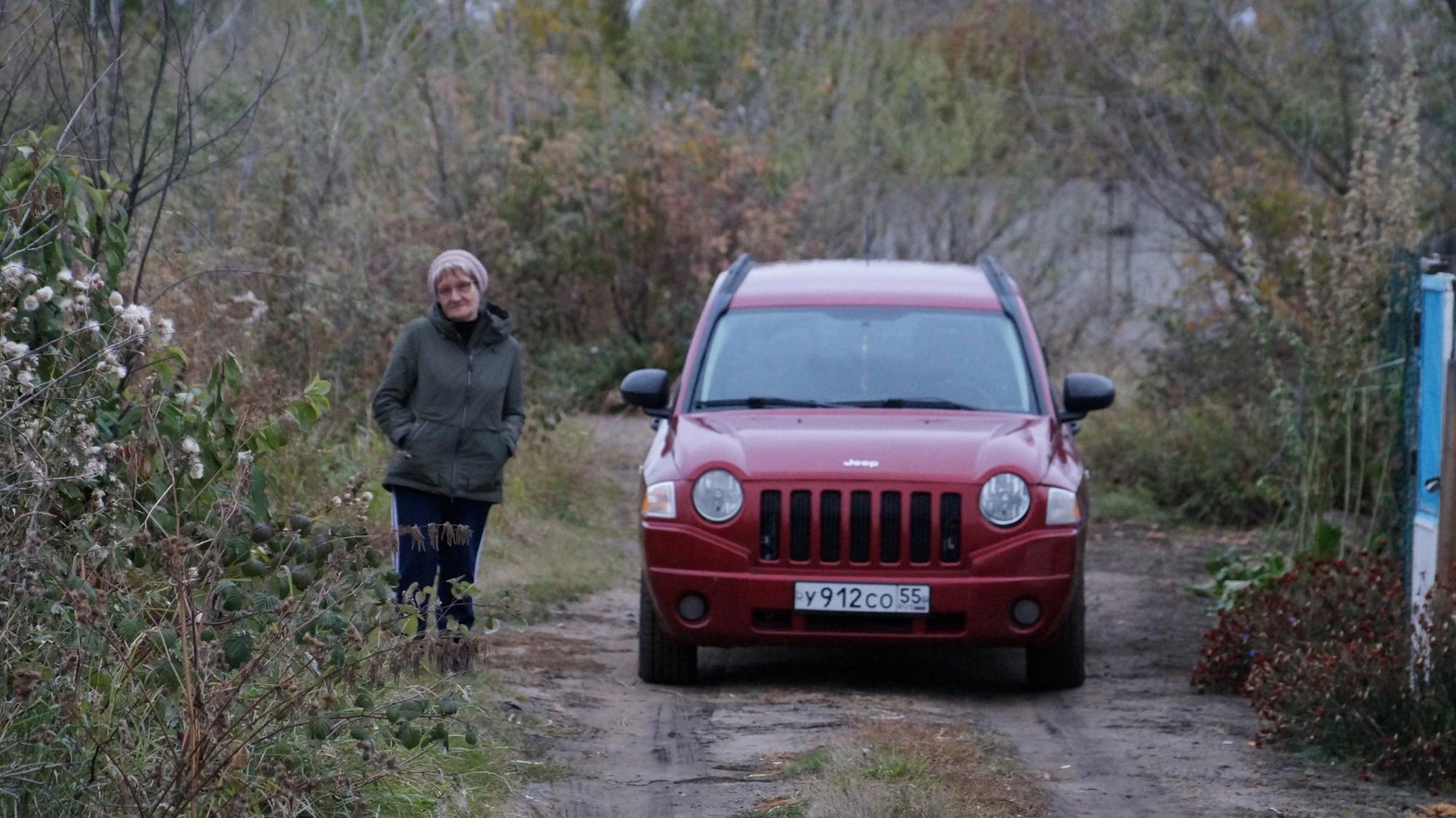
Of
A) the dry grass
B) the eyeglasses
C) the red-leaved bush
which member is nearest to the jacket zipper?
the eyeglasses

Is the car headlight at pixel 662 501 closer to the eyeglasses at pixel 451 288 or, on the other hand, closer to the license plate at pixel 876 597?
the license plate at pixel 876 597

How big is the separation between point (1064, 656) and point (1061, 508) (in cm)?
72

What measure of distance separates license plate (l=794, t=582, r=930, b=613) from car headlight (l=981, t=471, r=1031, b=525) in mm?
418

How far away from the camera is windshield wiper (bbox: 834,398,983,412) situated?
8.69 m

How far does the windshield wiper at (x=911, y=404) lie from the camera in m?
8.69

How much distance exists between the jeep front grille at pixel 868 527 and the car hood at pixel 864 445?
8cm

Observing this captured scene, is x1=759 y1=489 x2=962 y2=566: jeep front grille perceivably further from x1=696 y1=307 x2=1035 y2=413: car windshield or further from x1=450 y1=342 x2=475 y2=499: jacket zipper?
x1=450 y1=342 x2=475 y2=499: jacket zipper

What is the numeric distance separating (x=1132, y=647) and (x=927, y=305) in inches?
81.2

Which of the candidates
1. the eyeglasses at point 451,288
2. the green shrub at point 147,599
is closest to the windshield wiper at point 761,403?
the eyeglasses at point 451,288

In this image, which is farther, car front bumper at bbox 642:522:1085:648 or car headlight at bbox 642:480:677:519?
car headlight at bbox 642:480:677:519

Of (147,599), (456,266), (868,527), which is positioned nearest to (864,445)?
(868,527)

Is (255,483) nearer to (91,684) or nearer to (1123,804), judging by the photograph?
(91,684)

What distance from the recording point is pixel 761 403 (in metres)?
8.74

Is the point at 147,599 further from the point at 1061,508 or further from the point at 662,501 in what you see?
the point at 1061,508
